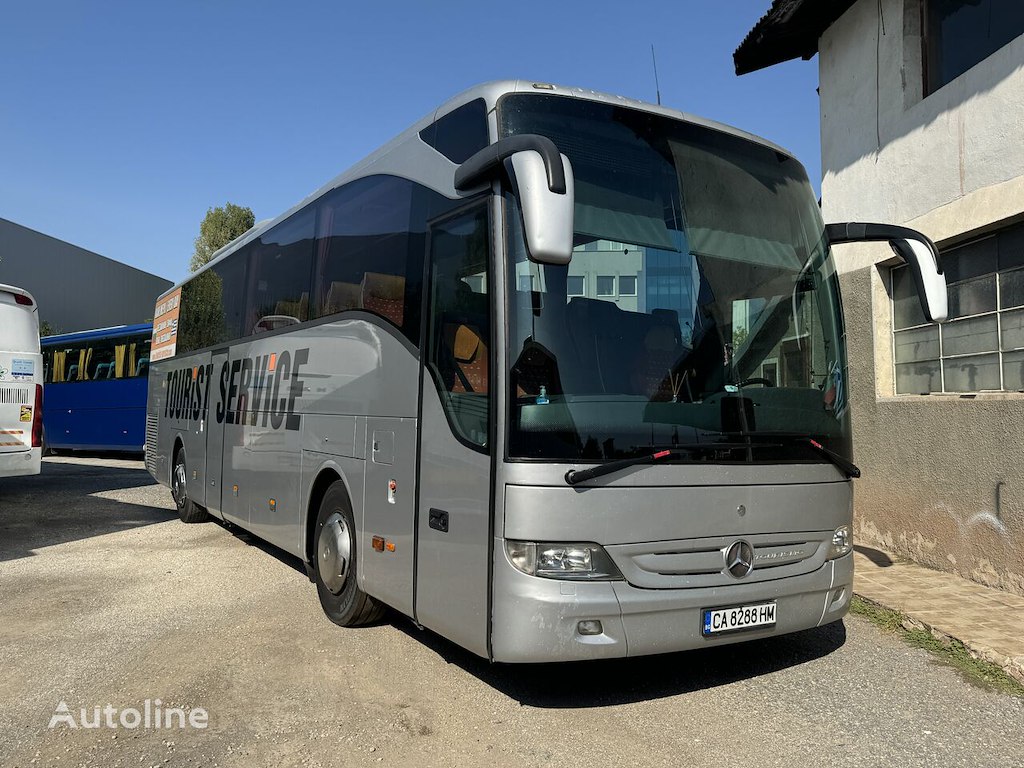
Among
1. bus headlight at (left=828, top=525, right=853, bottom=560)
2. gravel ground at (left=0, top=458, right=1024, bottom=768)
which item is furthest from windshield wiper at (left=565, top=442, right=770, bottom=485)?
gravel ground at (left=0, top=458, right=1024, bottom=768)

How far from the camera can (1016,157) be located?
6.63 meters

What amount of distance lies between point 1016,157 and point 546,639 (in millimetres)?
5710

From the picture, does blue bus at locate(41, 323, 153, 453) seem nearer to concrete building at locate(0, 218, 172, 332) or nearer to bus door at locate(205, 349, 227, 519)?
bus door at locate(205, 349, 227, 519)

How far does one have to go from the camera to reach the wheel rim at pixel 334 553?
570 centimetres

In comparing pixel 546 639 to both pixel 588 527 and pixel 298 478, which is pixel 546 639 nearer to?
pixel 588 527

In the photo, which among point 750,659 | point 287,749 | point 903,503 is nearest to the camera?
point 287,749

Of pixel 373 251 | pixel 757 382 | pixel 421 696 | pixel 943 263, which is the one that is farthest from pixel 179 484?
pixel 943 263

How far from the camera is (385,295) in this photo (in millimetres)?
5266

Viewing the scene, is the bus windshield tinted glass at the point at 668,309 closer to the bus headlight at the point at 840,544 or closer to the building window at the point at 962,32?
the bus headlight at the point at 840,544

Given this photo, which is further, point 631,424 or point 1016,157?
point 1016,157

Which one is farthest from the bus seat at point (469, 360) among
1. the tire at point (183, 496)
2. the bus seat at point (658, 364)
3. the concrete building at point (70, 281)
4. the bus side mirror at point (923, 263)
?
the concrete building at point (70, 281)

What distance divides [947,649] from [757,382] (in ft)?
8.36

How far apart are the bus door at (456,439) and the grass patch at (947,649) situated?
307 centimetres

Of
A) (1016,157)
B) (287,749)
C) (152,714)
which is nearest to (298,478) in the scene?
(152,714)
